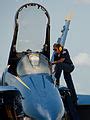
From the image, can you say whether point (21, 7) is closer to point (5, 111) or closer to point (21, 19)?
point (21, 19)

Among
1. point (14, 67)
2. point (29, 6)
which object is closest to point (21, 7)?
point (29, 6)

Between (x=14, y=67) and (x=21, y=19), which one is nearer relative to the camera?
(x=14, y=67)

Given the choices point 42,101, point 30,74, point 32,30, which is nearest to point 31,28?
point 32,30

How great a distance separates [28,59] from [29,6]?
7.59 feet

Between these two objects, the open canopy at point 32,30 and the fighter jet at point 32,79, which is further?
the open canopy at point 32,30

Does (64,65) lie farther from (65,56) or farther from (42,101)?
(42,101)

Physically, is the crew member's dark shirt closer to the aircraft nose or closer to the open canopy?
the open canopy

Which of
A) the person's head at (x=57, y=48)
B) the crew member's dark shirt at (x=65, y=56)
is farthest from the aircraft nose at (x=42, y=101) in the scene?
the person's head at (x=57, y=48)

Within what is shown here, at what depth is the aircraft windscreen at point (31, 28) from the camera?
1149 centimetres

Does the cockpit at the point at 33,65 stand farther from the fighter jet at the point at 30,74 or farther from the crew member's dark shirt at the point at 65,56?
the crew member's dark shirt at the point at 65,56

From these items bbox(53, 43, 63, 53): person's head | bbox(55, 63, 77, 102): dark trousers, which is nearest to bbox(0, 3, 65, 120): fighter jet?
bbox(55, 63, 77, 102): dark trousers

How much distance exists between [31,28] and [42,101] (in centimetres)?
374

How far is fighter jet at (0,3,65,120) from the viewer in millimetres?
8461

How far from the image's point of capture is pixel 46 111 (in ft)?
27.1
